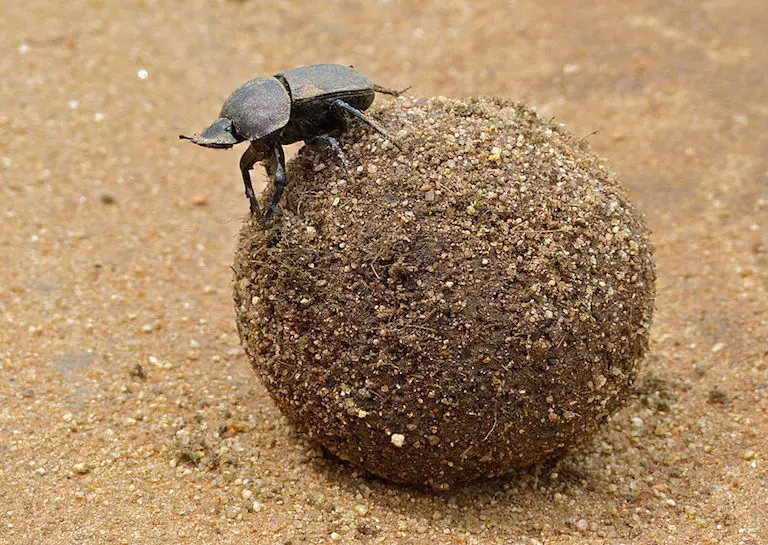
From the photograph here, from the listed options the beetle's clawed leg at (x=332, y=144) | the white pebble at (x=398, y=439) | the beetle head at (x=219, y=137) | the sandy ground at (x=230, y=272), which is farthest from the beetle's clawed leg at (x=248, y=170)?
the sandy ground at (x=230, y=272)

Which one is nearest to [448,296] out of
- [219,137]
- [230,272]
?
[219,137]

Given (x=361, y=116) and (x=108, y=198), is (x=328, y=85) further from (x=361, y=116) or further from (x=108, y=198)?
(x=108, y=198)

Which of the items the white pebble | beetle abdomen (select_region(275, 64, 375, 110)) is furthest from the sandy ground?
beetle abdomen (select_region(275, 64, 375, 110))

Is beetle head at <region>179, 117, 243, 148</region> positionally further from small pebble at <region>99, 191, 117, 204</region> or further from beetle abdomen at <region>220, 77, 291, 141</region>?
small pebble at <region>99, 191, 117, 204</region>

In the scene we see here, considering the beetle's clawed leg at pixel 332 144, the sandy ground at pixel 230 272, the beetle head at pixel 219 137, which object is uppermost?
the beetle head at pixel 219 137

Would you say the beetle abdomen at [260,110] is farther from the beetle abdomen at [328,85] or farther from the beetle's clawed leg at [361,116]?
the beetle's clawed leg at [361,116]
